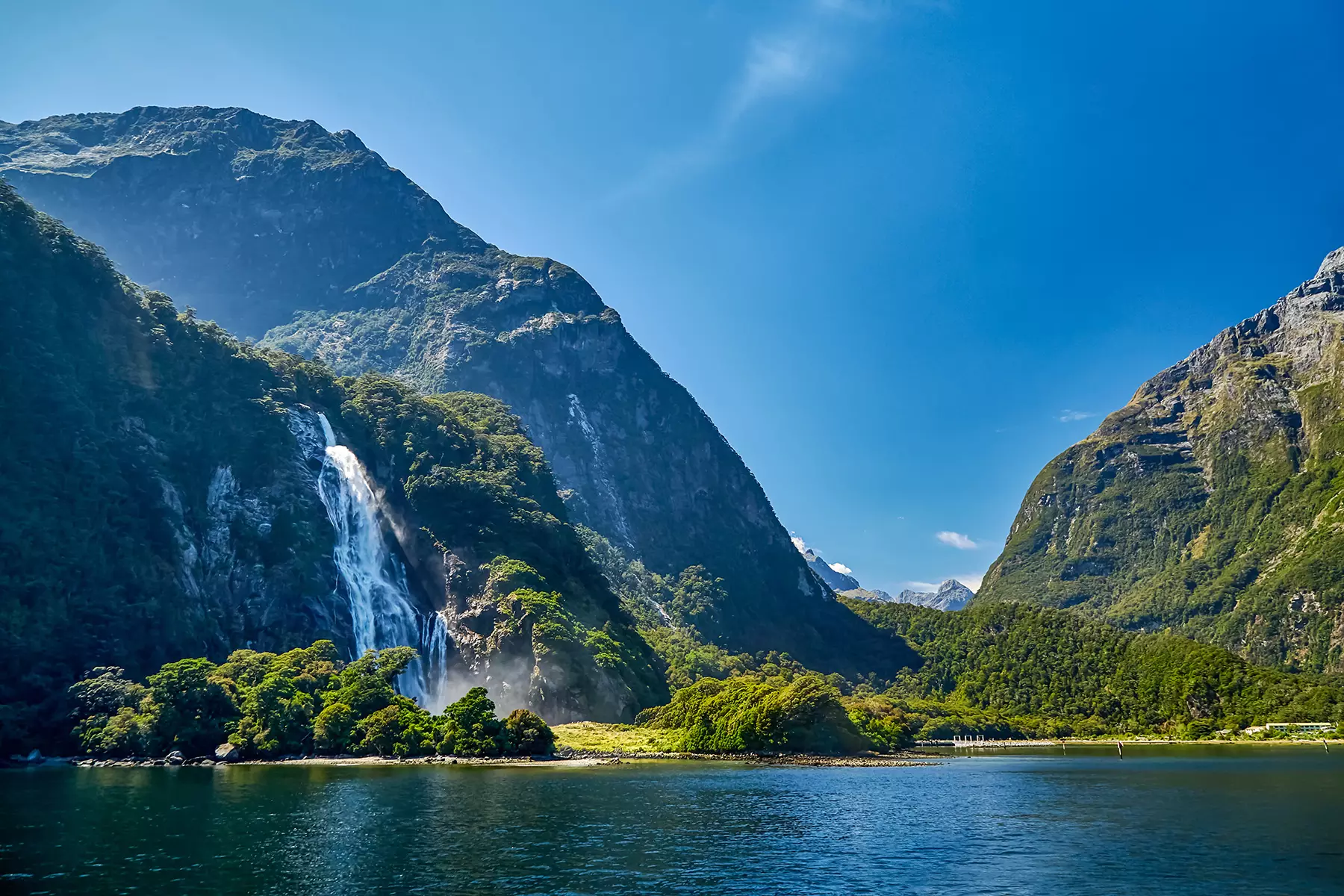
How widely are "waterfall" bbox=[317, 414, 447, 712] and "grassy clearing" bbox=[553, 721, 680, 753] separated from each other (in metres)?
25.2

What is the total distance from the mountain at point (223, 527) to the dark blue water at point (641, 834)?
112 feet

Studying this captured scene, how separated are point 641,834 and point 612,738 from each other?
86.5 m

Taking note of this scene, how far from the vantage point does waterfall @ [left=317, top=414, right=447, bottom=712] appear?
15012cm

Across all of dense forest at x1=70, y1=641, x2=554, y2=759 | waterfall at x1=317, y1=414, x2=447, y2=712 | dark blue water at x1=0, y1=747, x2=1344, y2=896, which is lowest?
dark blue water at x1=0, y1=747, x2=1344, y2=896

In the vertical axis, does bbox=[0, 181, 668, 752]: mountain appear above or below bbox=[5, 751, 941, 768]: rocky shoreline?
above

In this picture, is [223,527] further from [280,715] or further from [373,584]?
[280,715]

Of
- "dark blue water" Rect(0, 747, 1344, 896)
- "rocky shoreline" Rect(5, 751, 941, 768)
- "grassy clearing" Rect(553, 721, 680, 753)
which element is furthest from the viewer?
"grassy clearing" Rect(553, 721, 680, 753)

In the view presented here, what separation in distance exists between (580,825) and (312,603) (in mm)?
101533

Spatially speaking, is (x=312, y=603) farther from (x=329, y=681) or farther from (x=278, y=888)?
(x=278, y=888)

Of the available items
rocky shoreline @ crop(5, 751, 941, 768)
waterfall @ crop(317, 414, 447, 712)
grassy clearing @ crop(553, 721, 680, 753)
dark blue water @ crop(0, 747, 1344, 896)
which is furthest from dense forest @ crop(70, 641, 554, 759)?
waterfall @ crop(317, 414, 447, 712)

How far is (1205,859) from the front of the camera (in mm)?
48594

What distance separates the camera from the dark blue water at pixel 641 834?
42.1 metres

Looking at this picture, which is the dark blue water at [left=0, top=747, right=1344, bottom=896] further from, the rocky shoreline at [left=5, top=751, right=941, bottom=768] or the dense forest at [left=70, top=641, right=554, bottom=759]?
the dense forest at [left=70, top=641, right=554, bottom=759]

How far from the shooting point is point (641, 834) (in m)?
56.0
